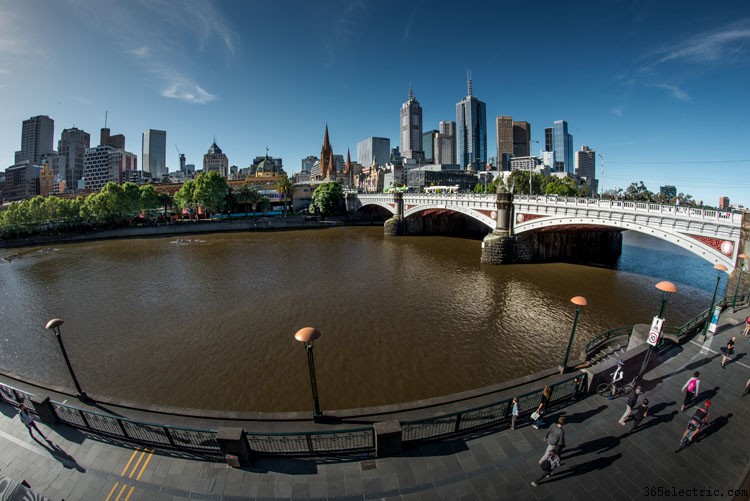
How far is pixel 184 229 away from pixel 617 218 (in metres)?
73.6

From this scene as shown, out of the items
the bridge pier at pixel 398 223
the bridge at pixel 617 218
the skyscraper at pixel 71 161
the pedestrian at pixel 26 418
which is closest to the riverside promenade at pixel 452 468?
the pedestrian at pixel 26 418

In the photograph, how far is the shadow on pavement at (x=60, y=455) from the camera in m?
8.89

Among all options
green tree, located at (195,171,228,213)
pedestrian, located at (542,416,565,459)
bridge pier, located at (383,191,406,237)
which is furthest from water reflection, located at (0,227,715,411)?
green tree, located at (195,171,228,213)

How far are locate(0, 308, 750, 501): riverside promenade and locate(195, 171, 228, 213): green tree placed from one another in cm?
7351

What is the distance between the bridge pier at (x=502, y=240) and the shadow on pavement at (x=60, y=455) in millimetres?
36735

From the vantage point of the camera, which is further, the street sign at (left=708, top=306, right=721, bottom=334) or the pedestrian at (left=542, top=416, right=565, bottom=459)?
the street sign at (left=708, top=306, right=721, bottom=334)

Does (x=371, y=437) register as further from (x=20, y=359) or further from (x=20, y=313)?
(x=20, y=313)

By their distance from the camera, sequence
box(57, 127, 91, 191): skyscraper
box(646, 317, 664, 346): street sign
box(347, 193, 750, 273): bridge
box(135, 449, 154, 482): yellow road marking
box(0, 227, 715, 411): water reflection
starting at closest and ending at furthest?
box(135, 449, 154, 482): yellow road marking < box(646, 317, 664, 346): street sign < box(0, 227, 715, 411): water reflection < box(347, 193, 750, 273): bridge < box(57, 127, 91, 191): skyscraper

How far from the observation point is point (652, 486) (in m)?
7.84

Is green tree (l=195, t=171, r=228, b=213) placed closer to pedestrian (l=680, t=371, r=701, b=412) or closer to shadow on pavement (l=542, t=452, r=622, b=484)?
shadow on pavement (l=542, t=452, r=622, b=484)

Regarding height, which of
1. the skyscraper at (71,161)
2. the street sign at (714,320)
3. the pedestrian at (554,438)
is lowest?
the pedestrian at (554,438)

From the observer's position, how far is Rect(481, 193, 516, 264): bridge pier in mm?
38406

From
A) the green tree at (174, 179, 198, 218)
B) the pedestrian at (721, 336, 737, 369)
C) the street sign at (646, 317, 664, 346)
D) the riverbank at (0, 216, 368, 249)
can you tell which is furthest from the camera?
the green tree at (174, 179, 198, 218)

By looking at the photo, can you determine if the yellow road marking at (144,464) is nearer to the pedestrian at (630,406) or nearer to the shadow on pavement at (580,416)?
the shadow on pavement at (580,416)
